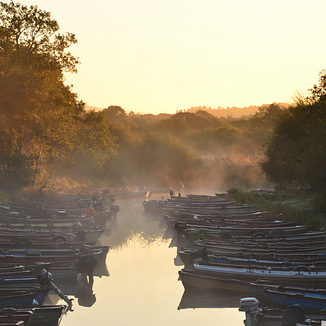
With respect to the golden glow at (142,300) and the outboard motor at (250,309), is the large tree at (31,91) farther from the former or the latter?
the outboard motor at (250,309)

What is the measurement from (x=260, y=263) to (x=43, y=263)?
8001 mm

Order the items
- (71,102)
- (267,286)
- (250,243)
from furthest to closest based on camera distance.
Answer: (71,102), (250,243), (267,286)

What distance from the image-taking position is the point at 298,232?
90.7 ft

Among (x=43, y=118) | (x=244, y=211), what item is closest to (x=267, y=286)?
(x=244, y=211)

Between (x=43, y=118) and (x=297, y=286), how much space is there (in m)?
35.0

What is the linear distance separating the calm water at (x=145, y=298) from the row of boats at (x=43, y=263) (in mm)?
768

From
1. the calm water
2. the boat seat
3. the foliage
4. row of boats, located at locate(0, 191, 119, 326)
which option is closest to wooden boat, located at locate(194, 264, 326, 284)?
the calm water

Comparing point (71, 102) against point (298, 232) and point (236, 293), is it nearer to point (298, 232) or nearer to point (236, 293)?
point (298, 232)

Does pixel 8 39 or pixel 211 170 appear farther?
pixel 211 170

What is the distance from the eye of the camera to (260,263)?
20.3 m

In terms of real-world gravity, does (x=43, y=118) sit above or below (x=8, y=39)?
below

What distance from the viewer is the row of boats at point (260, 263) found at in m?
16.3

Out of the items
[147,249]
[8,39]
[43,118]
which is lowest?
[147,249]

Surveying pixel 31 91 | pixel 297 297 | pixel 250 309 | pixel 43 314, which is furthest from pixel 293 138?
pixel 43 314
